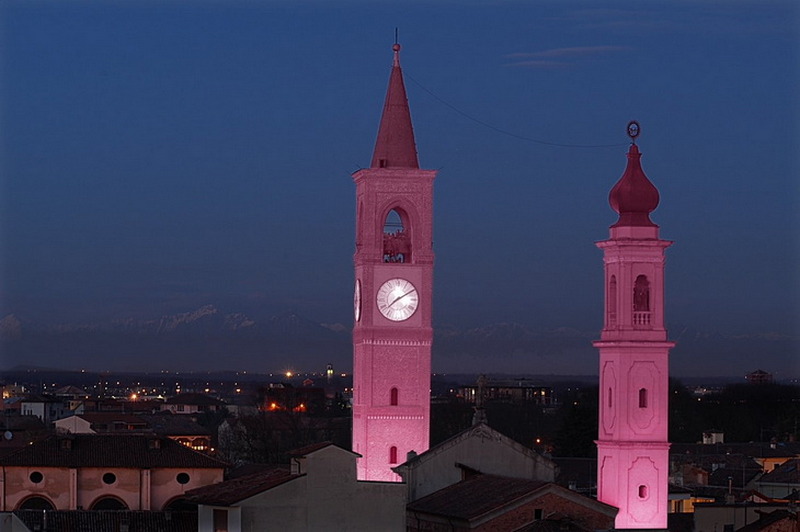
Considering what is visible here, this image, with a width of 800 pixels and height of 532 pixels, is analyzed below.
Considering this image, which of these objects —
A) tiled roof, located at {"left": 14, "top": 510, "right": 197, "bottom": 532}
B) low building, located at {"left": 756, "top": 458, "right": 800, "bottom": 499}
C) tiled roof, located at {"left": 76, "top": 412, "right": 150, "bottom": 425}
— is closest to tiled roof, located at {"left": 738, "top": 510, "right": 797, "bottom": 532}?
tiled roof, located at {"left": 14, "top": 510, "right": 197, "bottom": 532}

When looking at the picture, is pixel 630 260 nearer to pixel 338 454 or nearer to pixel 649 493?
pixel 649 493

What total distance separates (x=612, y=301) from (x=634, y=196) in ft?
10.7

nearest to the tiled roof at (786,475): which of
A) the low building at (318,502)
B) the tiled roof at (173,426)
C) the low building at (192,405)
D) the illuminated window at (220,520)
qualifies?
the tiled roof at (173,426)

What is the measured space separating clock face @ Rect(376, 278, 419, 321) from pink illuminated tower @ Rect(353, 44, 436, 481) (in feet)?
0.11

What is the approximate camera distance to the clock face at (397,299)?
2544 inches

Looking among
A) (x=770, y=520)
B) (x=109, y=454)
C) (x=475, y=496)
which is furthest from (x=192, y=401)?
(x=770, y=520)

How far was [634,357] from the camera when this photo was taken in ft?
190

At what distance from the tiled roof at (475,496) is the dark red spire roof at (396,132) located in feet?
45.2

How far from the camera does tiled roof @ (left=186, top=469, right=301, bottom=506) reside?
156 ft

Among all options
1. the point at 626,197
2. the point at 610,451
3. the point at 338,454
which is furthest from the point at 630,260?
the point at 338,454

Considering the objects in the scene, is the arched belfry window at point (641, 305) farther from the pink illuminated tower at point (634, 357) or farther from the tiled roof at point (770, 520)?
the tiled roof at point (770, 520)

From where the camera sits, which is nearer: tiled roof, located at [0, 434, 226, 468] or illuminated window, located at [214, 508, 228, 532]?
illuminated window, located at [214, 508, 228, 532]

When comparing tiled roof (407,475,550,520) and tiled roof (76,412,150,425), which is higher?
tiled roof (407,475,550,520)

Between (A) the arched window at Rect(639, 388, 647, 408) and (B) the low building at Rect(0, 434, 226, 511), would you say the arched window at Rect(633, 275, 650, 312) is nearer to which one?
(A) the arched window at Rect(639, 388, 647, 408)
